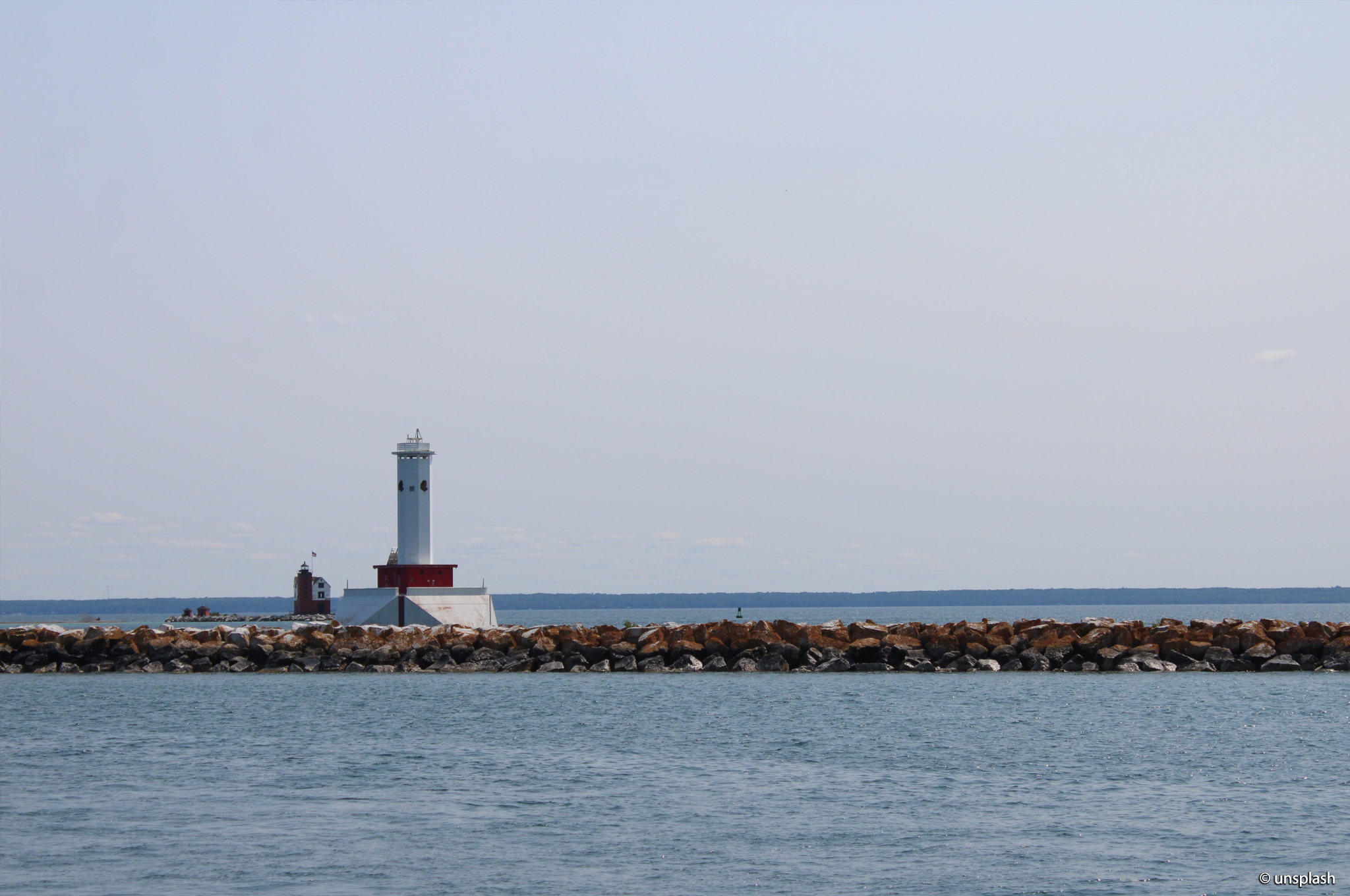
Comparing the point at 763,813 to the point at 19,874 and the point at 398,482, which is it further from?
the point at 398,482

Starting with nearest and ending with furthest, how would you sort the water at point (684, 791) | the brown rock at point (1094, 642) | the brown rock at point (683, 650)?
1. the water at point (684, 791)
2. the brown rock at point (1094, 642)
3. the brown rock at point (683, 650)

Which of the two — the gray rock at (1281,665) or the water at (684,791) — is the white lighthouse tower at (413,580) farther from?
the gray rock at (1281,665)

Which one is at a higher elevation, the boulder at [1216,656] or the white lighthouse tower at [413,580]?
the white lighthouse tower at [413,580]

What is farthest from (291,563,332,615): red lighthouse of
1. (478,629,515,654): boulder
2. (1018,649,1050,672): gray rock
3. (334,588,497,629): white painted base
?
(1018,649,1050,672): gray rock

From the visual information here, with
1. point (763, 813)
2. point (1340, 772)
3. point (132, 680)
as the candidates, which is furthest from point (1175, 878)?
point (132, 680)

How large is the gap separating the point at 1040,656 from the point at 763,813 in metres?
22.5

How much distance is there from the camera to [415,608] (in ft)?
165

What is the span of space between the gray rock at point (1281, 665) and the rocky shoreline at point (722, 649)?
1.6 inches

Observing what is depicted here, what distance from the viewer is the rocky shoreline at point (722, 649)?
38.8 meters

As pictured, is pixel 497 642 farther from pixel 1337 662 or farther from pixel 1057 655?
pixel 1337 662

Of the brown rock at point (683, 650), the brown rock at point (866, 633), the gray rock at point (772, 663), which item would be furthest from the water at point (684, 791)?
the brown rock at point (683, 650)

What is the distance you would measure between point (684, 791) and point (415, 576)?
32489mm

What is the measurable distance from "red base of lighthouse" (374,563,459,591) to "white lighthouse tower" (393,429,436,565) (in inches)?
9.9

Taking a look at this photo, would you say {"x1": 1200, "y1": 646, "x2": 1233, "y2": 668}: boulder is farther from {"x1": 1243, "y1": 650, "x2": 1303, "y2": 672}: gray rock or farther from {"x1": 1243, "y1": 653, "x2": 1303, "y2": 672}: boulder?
{"x1": 1243, "y1": 653, "x2": 1303, "y2": 672}: boulder
